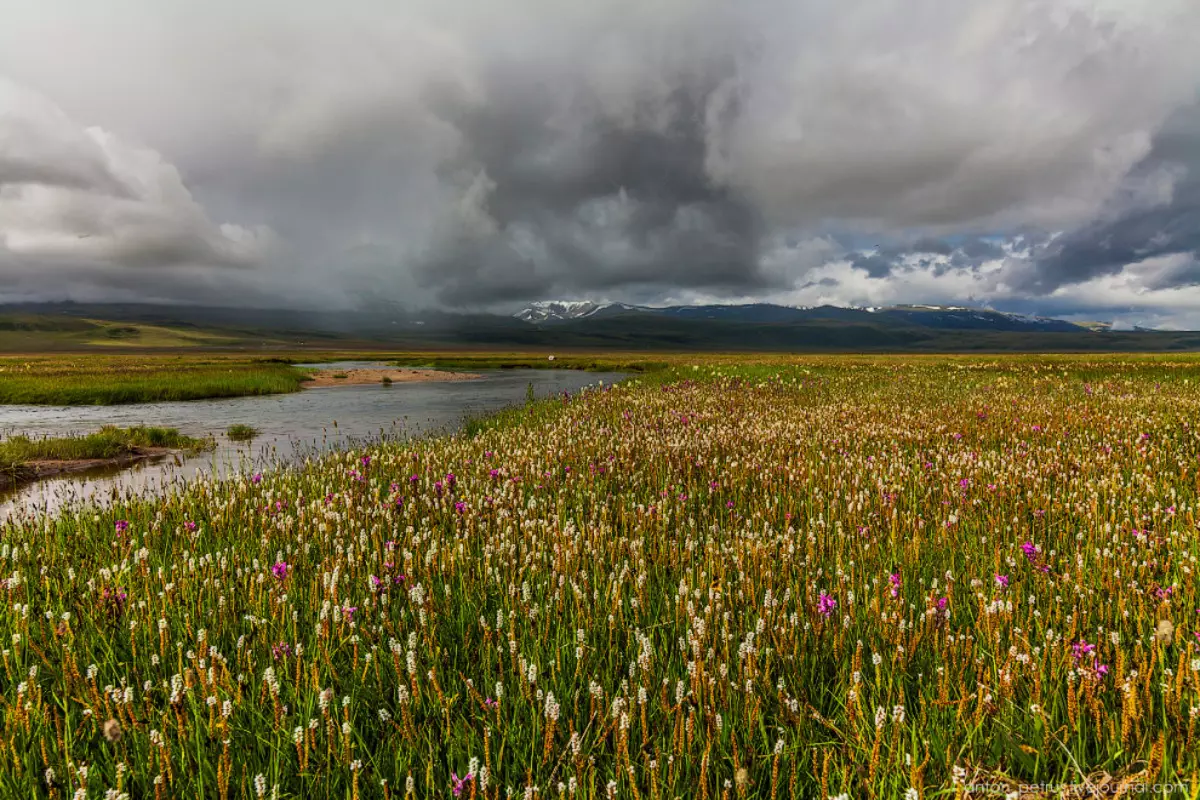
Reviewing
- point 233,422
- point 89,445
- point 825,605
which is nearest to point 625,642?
point 825,605

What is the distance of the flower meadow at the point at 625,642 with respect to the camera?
8.57ft

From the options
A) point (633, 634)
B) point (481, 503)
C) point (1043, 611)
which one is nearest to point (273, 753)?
point (633, 634)

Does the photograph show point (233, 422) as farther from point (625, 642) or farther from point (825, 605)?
point (825, 605)

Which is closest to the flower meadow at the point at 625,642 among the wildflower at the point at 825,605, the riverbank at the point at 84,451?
the wildflower at the point at 825,605

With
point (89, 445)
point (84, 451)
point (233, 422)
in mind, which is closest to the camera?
point (84, 451)

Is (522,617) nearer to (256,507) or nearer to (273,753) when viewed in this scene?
(273,753)

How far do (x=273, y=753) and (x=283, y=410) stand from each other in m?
32.1

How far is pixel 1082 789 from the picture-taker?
7.16ft

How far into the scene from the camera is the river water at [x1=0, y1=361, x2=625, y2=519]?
40.3 feet

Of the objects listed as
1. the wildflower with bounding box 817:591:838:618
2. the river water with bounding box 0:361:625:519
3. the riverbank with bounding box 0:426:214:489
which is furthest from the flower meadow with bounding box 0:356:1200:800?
the riverbank with bounding box 0:426:214:489

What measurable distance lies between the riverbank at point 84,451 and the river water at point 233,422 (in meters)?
0.77

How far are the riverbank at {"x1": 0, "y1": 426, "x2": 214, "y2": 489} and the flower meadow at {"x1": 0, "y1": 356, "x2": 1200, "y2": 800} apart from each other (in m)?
10.1

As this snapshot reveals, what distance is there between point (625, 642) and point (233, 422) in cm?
2695

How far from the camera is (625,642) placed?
13.2ft
